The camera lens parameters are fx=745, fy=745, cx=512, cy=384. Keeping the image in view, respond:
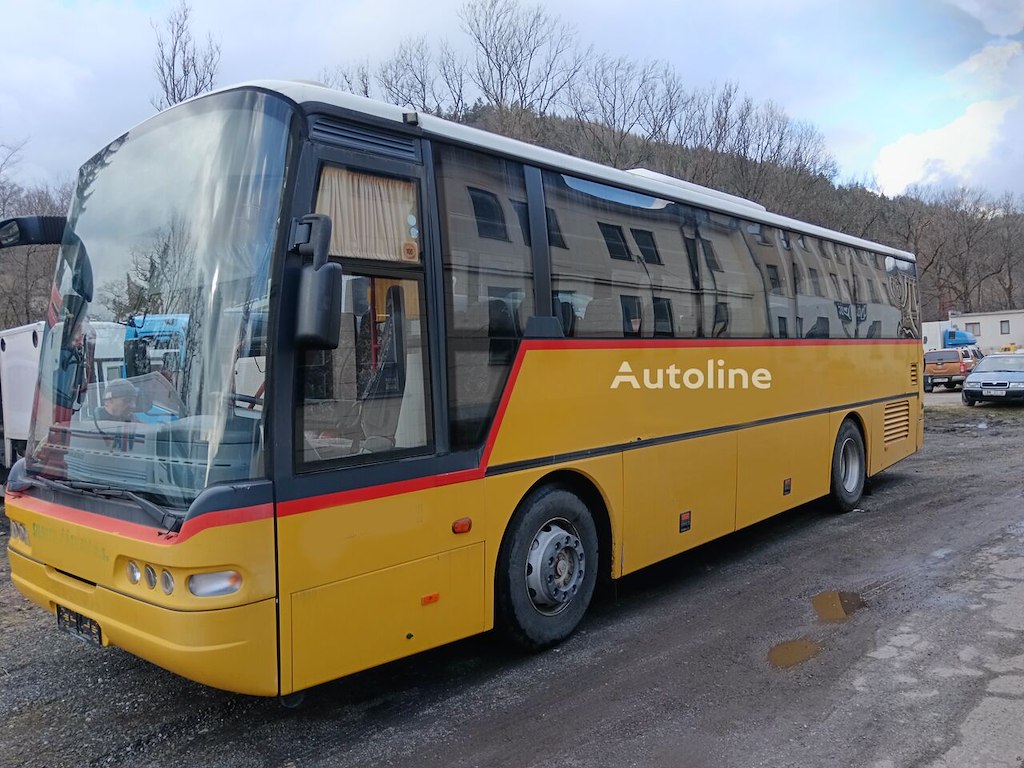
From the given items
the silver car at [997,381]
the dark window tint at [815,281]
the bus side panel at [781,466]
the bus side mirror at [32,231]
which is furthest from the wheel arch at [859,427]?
the silver car at [997,381]

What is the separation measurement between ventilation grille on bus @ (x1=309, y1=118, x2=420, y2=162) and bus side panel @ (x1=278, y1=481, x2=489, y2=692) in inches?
70.7

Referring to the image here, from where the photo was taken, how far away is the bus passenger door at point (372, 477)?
11.4 feet

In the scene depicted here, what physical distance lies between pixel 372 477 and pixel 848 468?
7.40 metres

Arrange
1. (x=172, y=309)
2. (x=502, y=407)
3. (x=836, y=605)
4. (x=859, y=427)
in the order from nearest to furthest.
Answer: (x=172, y=309) → (x=502, y=407) → (x=836, y=605) → (x=859, y=427)

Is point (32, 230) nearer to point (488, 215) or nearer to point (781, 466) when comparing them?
point (488, 215)

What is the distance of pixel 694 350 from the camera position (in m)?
6.30

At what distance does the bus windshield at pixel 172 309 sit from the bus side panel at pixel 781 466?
16.0 feet

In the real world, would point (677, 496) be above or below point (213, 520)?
below

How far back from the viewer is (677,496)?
6.02 meters

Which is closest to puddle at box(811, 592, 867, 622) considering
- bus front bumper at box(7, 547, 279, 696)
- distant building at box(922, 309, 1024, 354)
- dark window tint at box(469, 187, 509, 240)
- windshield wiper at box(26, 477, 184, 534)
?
dark window tint at box(469, 187, 509, 240)

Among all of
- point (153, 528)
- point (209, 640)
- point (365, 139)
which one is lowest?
point (209, 640)

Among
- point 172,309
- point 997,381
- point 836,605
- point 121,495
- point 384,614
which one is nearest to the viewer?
point 121,495

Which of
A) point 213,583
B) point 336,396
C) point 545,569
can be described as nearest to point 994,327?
point 545,569

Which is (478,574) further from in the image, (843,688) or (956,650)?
(956,650)
